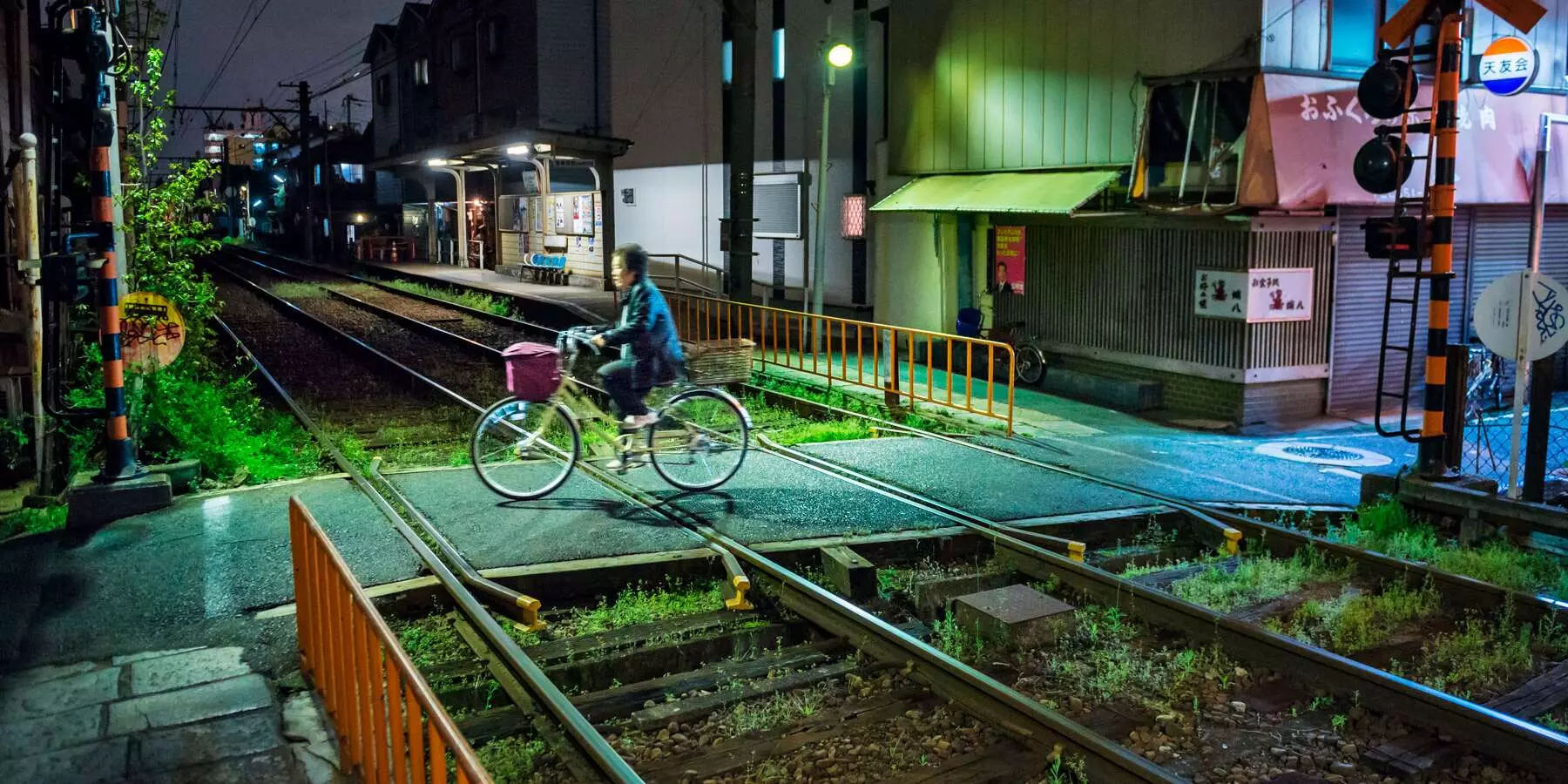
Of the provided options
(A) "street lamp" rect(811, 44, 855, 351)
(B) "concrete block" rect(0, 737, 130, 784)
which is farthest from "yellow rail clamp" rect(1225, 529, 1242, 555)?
(A) "street lamp" rect(811, 44, 855, 351)

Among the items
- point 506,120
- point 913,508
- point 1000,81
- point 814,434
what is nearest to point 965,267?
point 1000,81

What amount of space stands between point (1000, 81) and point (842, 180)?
638 cm

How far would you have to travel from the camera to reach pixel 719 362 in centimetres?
1543

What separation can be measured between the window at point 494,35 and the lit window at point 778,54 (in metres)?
15.5

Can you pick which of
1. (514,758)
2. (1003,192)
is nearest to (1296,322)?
(1003,192)

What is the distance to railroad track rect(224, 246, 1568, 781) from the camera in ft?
17.5

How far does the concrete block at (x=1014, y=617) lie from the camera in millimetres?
6914

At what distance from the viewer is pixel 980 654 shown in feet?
22.7

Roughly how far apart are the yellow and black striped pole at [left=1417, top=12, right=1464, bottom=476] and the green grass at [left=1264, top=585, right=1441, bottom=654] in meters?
2.75

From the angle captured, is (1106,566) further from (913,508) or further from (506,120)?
(506,120)

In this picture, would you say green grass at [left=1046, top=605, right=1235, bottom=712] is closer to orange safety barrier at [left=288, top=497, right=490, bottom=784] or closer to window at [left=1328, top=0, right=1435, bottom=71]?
orange safety barrier at [left=288, top=497, right=490, bottom=784]

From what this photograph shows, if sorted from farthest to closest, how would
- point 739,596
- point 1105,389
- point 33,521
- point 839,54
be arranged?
point 839,54 < point 1105,389 < point 33,521 < point 739,596

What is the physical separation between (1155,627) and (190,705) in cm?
536

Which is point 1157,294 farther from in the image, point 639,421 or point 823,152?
point 639,421
